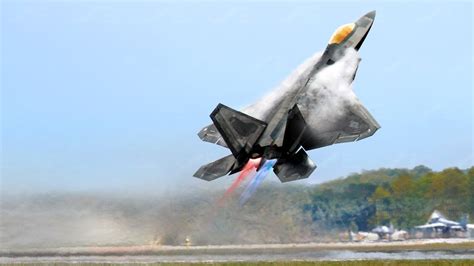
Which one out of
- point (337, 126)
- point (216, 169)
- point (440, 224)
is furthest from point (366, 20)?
point (216, 169)

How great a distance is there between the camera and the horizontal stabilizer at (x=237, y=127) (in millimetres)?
38656

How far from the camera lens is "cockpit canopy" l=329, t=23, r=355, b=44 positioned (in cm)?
4481

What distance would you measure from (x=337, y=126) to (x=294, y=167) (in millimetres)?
2869

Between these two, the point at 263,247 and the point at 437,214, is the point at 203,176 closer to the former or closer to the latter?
the point at 263,247

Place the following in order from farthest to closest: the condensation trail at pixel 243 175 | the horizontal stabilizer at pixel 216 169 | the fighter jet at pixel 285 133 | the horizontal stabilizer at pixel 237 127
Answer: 1. the condensation trail at pixel 243 175
2. the horizontal stabilizer at pixel 216 169
3. the fighter jet at pixel 285 133
4. the horizontal stabilizer at pixel 237 127

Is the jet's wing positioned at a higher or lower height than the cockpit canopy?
lower

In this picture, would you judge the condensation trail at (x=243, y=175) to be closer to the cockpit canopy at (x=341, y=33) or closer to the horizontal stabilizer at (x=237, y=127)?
the horizontal stabilizer at (x=237, y=127)

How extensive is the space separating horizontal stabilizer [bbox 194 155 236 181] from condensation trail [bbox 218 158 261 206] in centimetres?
83

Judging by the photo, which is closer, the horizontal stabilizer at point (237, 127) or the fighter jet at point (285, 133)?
the horizontal stabilizer at point (237, 127)

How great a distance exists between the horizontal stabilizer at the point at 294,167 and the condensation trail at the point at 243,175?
1.05 m

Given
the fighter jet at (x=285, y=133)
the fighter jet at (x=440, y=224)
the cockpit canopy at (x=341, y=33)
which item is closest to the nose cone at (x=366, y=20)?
the cockpit canopy at (x=341, y=33)

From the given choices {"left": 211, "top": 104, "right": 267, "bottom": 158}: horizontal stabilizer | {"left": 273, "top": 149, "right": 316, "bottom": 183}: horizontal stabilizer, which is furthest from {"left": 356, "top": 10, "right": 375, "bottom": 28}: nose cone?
{"left": 211, "top": 104, "right": 267, "bottom": 158}: horizontal stabilizer

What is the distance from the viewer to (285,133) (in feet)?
130

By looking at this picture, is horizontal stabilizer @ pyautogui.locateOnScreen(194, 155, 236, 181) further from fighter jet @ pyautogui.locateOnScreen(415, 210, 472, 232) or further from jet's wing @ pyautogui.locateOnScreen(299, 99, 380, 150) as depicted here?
fighter jet @ pyautogui.locateOnScreen(415, 210, 472, 232)
